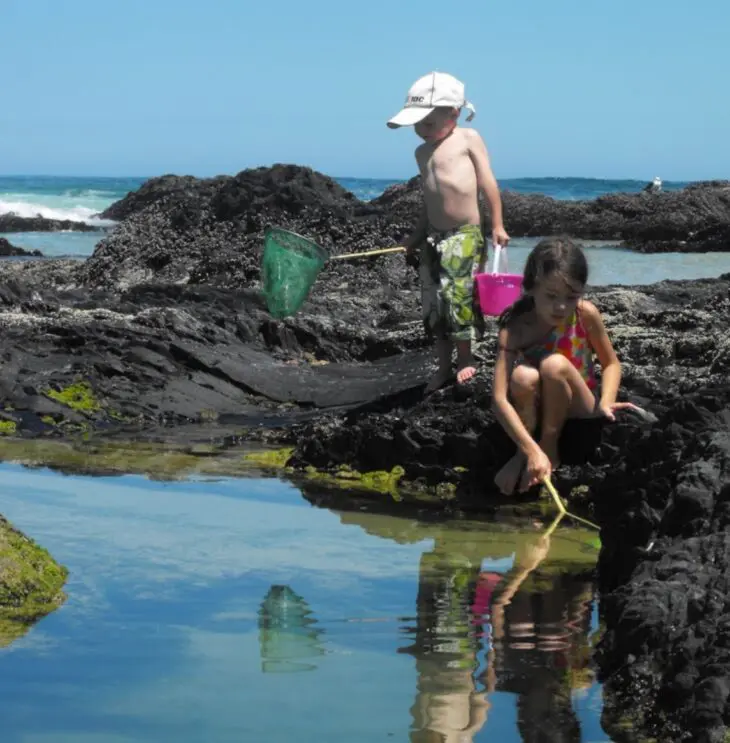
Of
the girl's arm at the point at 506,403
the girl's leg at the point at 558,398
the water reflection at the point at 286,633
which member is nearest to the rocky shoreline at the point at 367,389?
the girl's leg at the point at 558,398

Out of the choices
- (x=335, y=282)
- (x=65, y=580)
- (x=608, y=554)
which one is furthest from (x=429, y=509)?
(x=335, y=282)

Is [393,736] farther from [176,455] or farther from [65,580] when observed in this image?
[176,455]

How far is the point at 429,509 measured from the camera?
559 cm

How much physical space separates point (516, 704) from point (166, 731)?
79 cm

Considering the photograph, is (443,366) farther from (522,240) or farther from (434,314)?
(522,240)

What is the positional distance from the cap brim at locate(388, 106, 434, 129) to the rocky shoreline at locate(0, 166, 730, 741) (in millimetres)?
1289

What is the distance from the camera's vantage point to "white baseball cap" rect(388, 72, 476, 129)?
22.3ft

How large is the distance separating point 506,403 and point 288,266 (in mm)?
2230

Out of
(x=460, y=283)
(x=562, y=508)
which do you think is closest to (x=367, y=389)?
(x=460, y=283)

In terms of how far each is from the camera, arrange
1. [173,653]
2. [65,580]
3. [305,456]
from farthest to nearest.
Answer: [305,456]
[65,580]
[173,653]

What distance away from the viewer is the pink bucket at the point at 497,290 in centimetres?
650

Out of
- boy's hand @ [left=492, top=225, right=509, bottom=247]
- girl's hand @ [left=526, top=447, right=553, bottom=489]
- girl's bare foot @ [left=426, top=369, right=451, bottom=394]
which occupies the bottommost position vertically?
girl's hand @ [left=526, top=447, right=553, bottom=489]

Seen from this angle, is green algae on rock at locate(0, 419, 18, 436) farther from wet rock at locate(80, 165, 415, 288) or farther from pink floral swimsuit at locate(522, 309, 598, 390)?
wet rock at locate(80, 165, 415, 288)

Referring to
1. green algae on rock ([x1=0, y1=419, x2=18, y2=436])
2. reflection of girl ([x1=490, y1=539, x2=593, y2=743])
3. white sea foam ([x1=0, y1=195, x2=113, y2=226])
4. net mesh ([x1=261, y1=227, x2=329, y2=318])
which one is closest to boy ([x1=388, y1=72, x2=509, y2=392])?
net mesh ([x1=261, y1=227, x2=329, y2=318])
